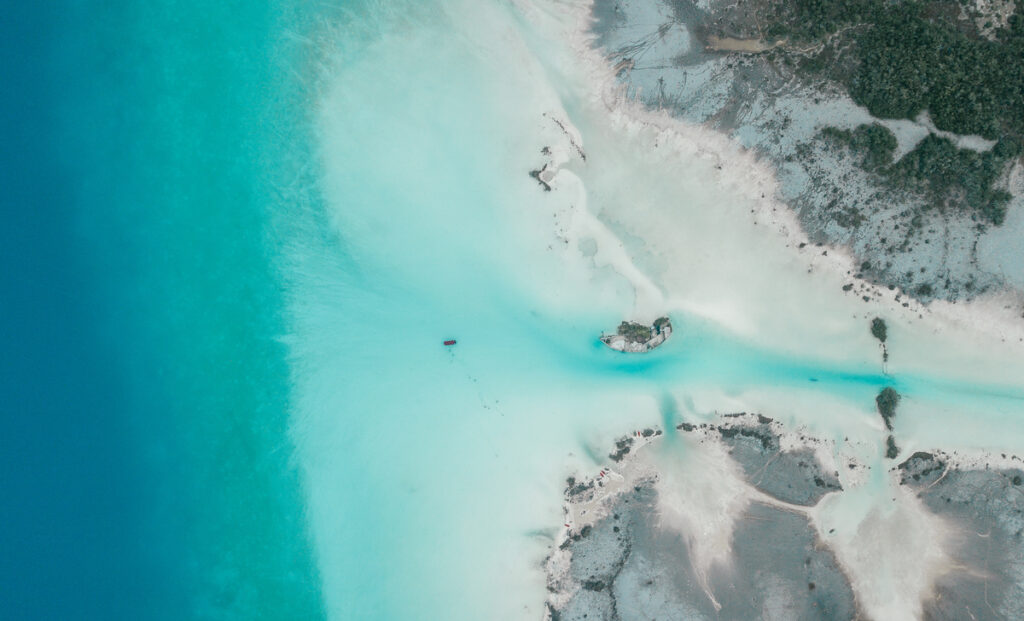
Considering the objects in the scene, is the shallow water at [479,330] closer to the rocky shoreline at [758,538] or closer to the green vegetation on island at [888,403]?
the green vegetation on island at [888,403]

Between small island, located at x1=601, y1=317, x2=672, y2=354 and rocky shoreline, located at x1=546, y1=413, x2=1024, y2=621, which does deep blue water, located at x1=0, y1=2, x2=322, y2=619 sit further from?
small island, located at x1=601, y1=317, x2=672, y2=354

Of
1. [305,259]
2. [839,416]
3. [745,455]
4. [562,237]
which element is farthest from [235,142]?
[839,416]

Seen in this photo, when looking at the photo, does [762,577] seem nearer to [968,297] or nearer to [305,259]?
[968,297]

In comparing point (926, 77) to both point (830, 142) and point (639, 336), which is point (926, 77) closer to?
point (830, 142)

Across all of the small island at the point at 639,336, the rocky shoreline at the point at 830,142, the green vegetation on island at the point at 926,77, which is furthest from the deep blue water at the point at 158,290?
the green vegetation on island at the point at 926,77

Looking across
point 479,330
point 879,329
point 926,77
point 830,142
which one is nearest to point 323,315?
point 479,330

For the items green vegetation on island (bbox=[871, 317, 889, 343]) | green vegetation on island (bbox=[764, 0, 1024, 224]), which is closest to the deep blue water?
green vegetation on island (bbox=[764, 0, 1024, 224])
